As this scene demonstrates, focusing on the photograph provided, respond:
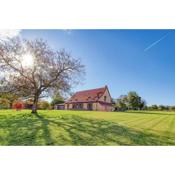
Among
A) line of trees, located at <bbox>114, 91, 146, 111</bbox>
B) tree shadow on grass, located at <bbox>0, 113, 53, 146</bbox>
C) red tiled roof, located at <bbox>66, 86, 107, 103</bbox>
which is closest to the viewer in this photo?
tree shadow on grass, located at <bbox>0, 113, 53, 146</bbox>

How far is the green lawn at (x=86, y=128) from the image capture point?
4.30 meters

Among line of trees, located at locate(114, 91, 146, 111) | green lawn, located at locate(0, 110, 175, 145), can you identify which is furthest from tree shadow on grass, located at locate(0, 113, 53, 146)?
line of trees, located at locate(114, 91, 146, 111)

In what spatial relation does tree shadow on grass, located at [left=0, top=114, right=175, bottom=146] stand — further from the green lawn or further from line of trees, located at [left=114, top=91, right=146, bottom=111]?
line of trees, located at [left=114, top=91, right=146, bottom=111]

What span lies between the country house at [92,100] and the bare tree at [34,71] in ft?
0.87

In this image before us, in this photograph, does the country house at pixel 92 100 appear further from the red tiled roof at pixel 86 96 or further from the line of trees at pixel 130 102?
the line of trees at pixel 130 102

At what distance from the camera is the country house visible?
4.77 metres

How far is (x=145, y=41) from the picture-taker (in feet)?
15.4

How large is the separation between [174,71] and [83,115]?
1.85m

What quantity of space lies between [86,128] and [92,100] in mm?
605
